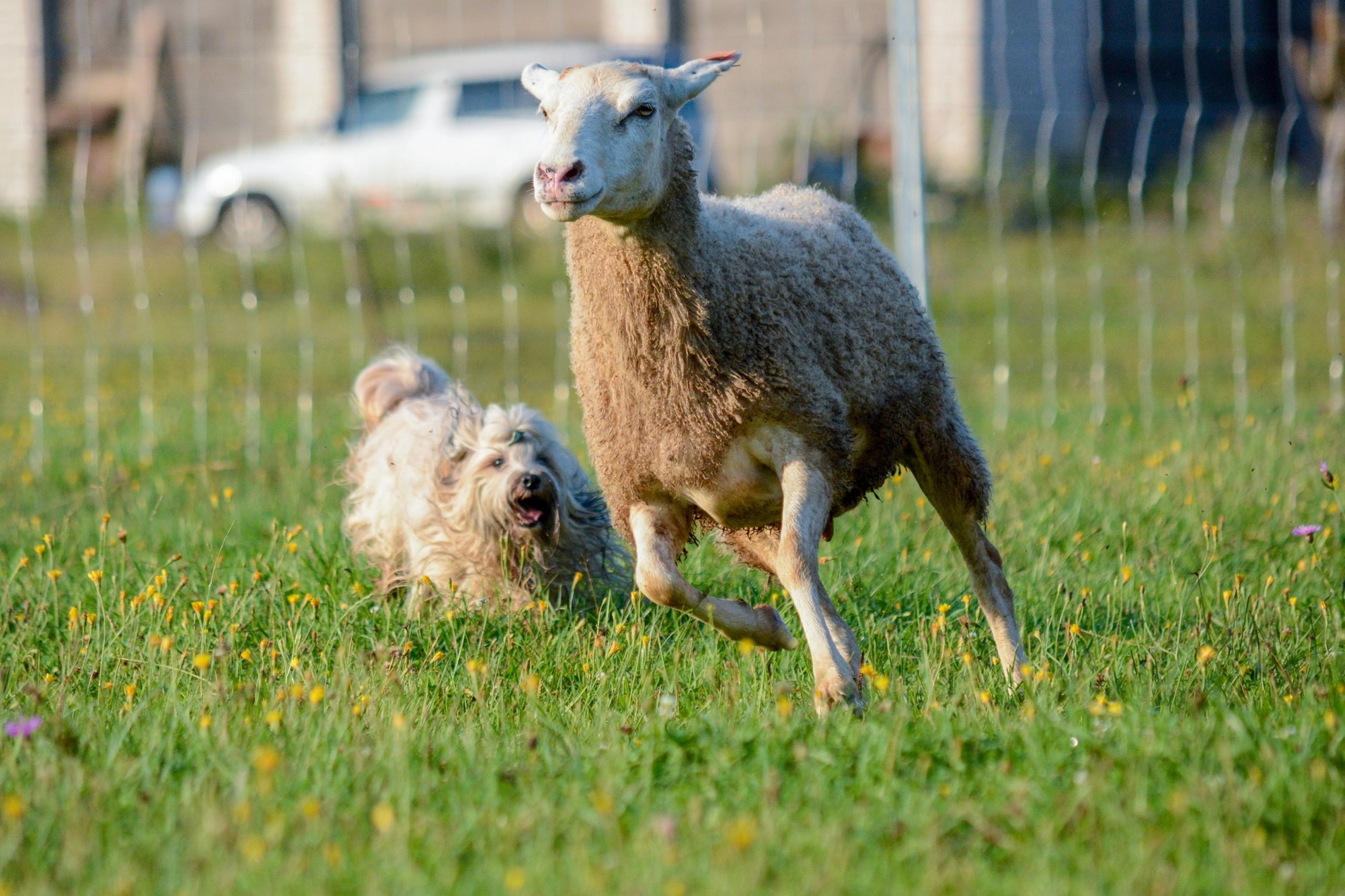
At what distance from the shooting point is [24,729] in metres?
3.16

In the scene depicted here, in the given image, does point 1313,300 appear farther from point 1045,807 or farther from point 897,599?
point 1045,807

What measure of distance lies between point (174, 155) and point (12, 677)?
60.4 feet

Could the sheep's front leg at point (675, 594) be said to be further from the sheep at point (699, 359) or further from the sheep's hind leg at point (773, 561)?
the sheep's hind leg at point (773, 561)

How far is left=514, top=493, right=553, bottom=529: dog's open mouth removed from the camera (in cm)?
519

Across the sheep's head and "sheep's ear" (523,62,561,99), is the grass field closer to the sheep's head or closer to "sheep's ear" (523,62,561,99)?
the sheep's head

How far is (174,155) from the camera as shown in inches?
831

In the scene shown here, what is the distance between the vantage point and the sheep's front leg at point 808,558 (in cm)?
384

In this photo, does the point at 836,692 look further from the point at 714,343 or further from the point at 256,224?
the point at 256,224

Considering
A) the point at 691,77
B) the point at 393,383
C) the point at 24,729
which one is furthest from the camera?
the point at 393,383

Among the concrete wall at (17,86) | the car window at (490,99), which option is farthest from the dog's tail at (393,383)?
the concrete wall at (17,86)

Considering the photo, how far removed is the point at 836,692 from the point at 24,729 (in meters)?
1.85

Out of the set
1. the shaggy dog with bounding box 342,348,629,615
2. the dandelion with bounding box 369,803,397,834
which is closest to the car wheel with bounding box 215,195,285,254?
the shaggy dog with bounding box 342,348,629,615

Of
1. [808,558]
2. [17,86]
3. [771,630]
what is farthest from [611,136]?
[17,86]

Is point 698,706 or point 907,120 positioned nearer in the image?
point 698,706
